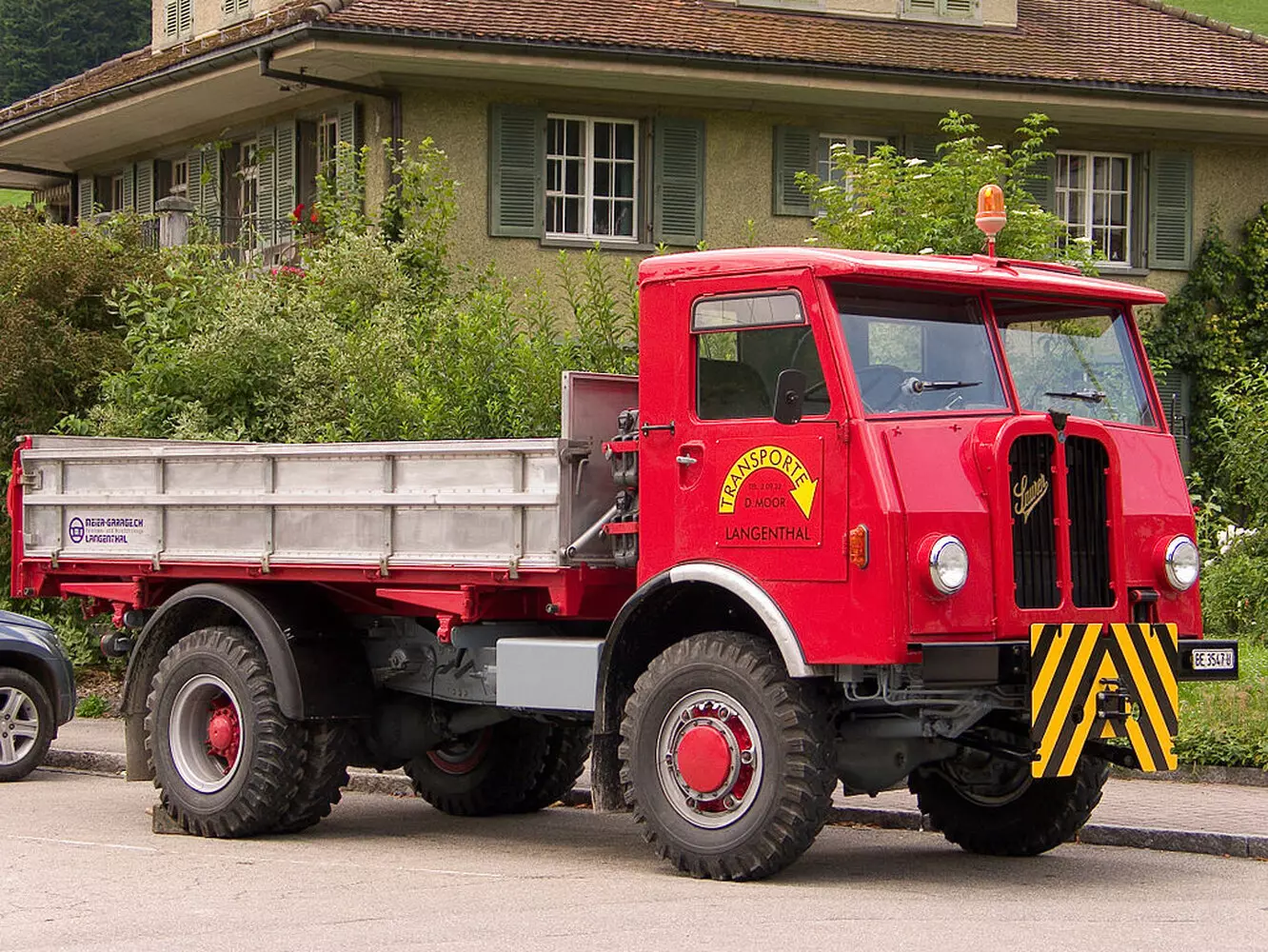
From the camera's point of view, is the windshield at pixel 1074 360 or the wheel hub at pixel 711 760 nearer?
the wheel hub at pixel 711 760

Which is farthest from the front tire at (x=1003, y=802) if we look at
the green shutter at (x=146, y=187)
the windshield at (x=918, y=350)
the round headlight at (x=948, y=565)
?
the green shutter at (x=146, y=187)

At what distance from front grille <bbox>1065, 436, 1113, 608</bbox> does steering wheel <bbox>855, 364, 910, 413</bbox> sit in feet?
2.70

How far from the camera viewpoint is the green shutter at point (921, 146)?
2698cm

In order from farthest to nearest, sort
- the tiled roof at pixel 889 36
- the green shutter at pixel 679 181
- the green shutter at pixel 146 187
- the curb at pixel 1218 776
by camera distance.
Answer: the green shutter at pixel 146 187, the green shutter at pixel 679 181, the tiled roof at pixel 889 36, the curb at pixel 1218 776

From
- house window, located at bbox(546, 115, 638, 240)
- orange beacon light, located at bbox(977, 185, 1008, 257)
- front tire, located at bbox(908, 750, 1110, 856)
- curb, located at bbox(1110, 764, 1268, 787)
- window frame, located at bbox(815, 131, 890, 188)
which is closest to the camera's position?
front tire, located at bbox(908, 750, 1110, 856)

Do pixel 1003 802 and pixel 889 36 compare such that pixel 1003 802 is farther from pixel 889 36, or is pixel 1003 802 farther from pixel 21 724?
pixel 889 36

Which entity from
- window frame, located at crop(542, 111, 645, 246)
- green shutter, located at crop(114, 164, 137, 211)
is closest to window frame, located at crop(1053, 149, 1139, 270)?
window frame, located at crop(542, 111, 645, 246)

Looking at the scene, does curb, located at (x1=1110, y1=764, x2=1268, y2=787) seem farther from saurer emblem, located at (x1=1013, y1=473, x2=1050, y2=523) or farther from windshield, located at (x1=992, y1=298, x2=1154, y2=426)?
saurer emblem, located at (x1=1013, y1=473, x2=1050, y2=523)

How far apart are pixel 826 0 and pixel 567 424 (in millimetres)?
18478

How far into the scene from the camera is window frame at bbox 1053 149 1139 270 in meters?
28.0

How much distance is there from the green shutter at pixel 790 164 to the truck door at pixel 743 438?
16360 mm

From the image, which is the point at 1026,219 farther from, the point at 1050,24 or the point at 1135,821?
the point at 1050,24

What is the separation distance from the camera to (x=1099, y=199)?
2823 cm

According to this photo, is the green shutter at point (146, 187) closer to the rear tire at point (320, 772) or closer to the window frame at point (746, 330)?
the rear tire at point (320, 772)
